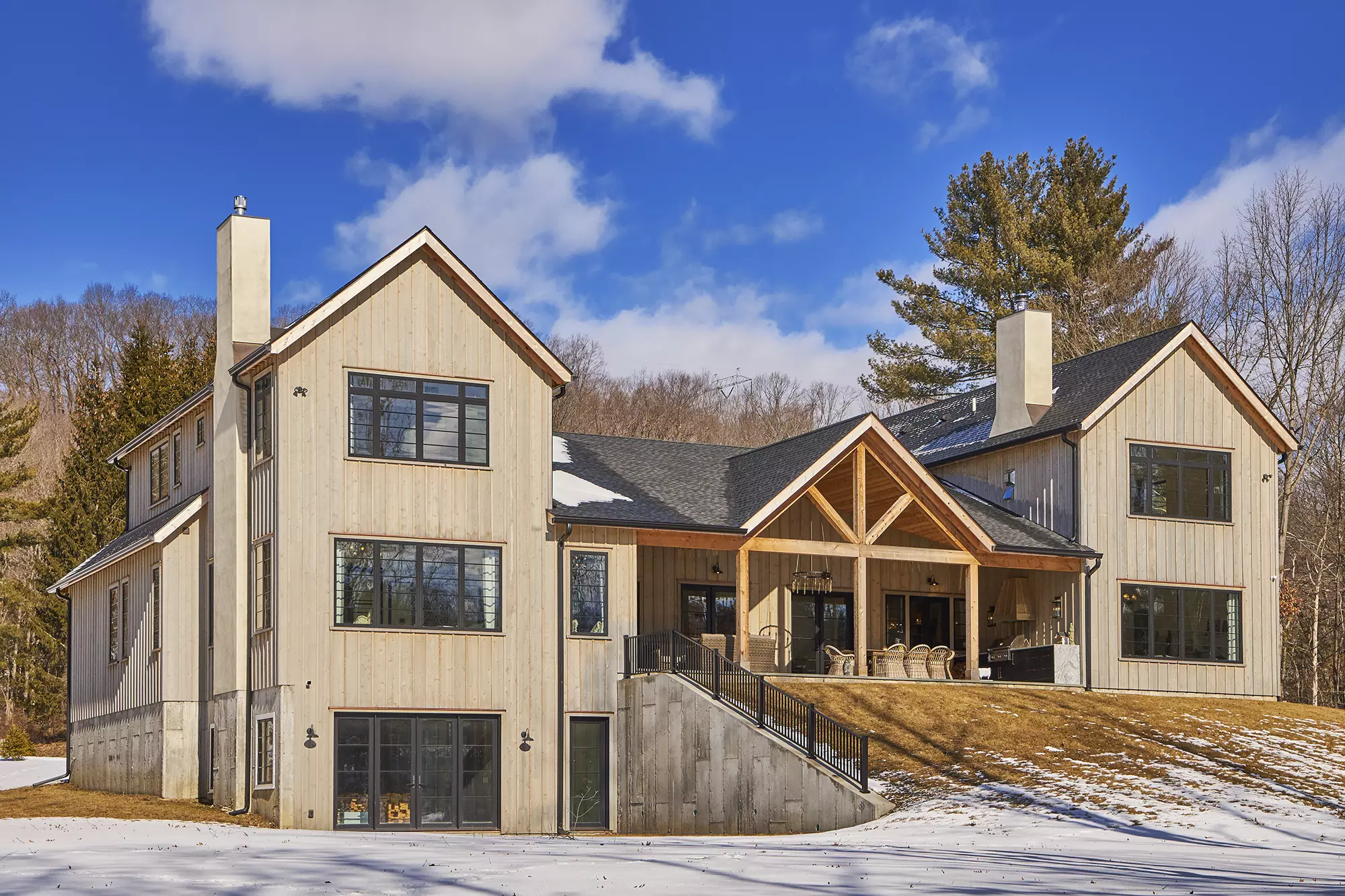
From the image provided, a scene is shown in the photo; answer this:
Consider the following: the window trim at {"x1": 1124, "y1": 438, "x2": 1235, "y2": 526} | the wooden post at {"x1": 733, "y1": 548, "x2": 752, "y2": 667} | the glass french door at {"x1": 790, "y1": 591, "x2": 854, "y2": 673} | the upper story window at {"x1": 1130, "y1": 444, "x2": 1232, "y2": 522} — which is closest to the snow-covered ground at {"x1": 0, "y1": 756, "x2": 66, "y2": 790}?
the wooden post at {"x1": 733, "y1": 548, "x2": 752, "y2": 667}

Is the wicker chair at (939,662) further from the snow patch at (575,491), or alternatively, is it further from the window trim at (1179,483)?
the snow patch at (575,491)

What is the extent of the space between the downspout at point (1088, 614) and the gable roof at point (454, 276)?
1095cm

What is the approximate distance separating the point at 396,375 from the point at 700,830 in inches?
325

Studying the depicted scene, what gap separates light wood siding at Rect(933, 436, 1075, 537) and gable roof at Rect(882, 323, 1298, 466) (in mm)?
292

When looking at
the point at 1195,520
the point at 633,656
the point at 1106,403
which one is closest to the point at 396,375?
the point at 633,656

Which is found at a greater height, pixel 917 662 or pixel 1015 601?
pixel 1015 601

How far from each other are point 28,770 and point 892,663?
19954 mm

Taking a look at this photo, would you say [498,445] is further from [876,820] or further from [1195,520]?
[1195,520]

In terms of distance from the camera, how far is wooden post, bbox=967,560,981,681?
2741cm

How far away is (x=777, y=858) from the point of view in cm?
1434

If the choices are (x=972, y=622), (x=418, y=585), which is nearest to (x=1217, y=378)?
(x=972, y=622)

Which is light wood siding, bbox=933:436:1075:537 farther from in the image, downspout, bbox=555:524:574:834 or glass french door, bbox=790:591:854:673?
downspout, bbox=555:524:574:834

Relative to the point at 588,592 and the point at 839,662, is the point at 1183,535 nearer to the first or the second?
the point at 839,662

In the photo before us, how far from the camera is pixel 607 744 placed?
24.5 metres
